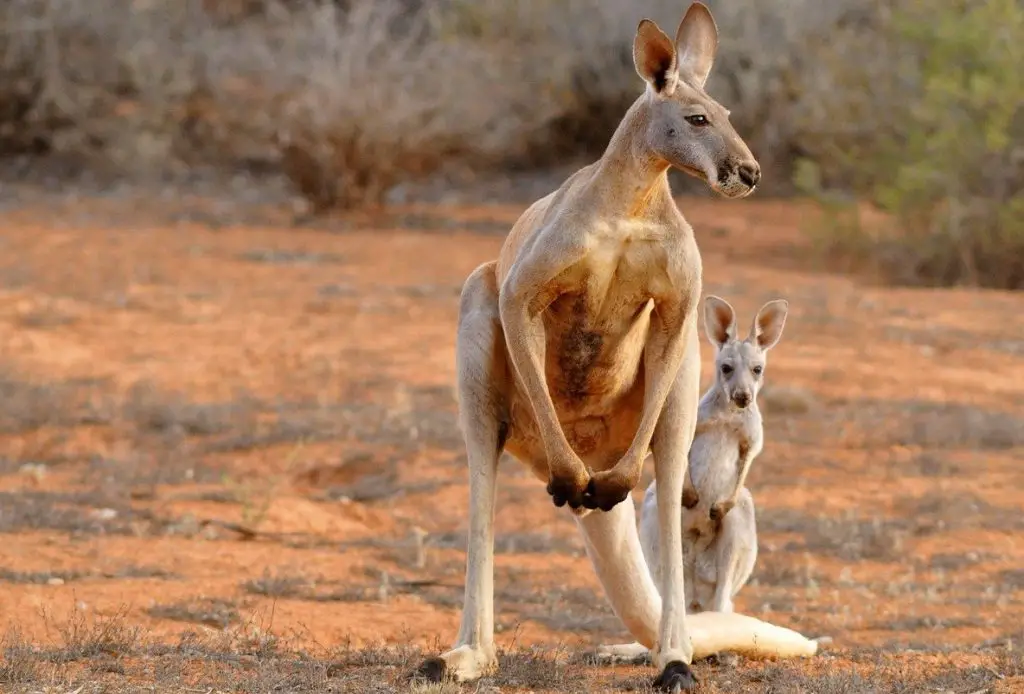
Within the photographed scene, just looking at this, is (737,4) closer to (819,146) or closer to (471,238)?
(819,146)

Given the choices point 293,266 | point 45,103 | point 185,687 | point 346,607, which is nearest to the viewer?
point 185,687

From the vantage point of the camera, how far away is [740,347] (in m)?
5.91

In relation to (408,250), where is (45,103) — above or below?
above

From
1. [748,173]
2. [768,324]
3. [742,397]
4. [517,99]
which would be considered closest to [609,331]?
[748,173]

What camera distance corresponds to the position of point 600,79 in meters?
21.6

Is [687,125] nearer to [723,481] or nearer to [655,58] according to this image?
[655,58]

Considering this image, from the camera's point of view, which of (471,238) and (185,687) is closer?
(185,687)

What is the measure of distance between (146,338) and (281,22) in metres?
13.4

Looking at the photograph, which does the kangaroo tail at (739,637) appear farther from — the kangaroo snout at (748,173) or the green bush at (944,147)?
the green bush at (944,147)

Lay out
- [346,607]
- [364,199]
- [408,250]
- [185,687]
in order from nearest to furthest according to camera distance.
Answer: [185,687]
[346,607]
[408,250]
[364,199]

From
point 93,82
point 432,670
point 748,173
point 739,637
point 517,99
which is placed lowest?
point 432,670

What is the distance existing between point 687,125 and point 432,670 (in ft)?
5.49

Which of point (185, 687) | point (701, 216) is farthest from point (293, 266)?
point (185, 687)

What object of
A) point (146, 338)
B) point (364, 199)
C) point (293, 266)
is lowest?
point (146, 338)
